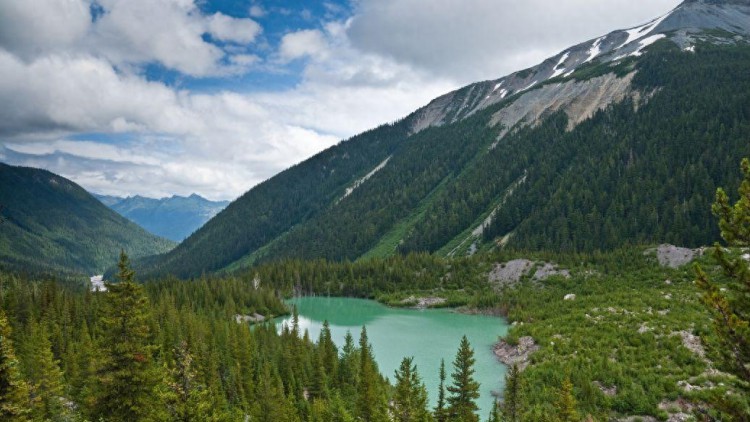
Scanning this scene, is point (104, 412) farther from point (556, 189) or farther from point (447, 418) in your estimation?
point (556, 189)

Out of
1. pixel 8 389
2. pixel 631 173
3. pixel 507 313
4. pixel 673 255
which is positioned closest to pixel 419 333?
pixel 507 313

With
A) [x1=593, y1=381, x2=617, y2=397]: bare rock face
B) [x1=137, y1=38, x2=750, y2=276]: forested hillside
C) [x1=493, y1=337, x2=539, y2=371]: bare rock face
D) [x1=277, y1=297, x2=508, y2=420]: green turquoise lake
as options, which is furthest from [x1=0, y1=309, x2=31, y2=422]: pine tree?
[x1=137, y1=38, x2=750, y2=276]: forested hillside

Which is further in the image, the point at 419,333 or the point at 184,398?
the point at 419,333

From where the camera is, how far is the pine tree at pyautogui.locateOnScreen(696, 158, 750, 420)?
12352 mm

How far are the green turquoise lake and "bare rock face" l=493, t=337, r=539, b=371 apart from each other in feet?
4.33

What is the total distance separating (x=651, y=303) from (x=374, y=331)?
49.1 m

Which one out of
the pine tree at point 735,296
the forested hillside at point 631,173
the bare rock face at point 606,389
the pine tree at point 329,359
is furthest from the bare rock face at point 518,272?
the pine tree at point 735,296

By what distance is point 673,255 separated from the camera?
98562mm

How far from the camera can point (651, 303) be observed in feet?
224

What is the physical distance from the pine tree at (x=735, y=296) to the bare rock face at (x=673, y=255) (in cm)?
9271

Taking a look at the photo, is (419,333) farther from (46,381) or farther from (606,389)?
(46,381)

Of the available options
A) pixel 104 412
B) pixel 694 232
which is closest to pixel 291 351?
pixel 104 412

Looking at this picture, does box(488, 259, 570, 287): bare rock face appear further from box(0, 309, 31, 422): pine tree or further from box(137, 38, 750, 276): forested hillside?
box(0, 309, 31, 422): pine tree

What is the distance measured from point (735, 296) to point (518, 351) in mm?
55366
